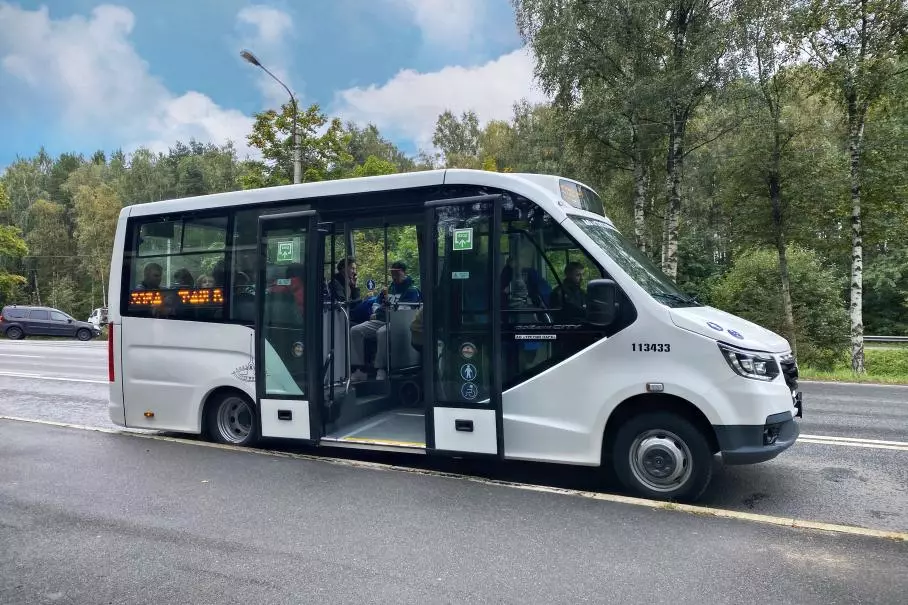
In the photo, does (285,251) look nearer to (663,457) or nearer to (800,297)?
(663,457)

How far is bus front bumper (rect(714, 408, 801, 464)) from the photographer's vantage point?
185 inches

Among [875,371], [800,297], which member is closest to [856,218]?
[875,371]

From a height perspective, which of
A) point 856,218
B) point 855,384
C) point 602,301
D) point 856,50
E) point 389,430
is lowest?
point 855,384

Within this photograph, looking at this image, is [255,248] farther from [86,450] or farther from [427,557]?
[427,557]

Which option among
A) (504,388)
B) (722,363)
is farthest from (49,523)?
(722,363)

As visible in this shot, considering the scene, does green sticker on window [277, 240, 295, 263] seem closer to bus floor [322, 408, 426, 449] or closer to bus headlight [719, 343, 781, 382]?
bus floor [322, 408, 426, 449]

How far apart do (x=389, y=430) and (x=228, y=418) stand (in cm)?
201

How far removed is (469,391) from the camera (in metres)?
5.60

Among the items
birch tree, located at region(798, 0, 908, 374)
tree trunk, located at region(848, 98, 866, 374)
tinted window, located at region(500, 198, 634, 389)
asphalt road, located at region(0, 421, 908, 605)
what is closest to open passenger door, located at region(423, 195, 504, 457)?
tinted window, located at region(500, 198, 634, 389)

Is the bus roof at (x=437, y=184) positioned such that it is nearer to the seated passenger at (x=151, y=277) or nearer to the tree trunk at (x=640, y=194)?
the seated passenger at (x=151, y=277)

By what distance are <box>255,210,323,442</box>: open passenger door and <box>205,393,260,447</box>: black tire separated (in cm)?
59

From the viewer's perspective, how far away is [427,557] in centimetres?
405

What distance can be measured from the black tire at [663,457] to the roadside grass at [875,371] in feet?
35.0

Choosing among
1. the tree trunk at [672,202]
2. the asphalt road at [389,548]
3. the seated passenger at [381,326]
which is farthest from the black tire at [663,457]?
the tree trunk at [672,202]
